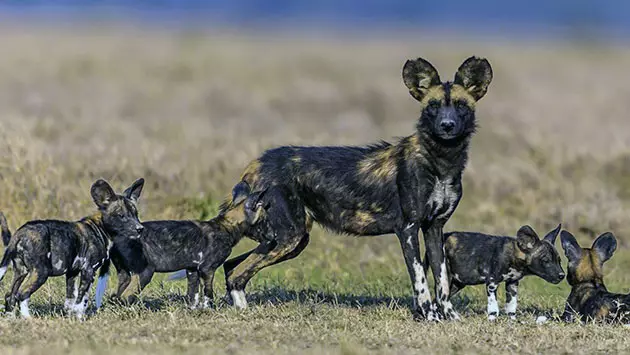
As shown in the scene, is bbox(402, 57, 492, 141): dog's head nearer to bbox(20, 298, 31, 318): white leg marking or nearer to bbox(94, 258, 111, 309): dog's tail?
bbox(94, 258, 111, 309): dog's tail

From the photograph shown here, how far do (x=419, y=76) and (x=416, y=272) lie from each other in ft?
5.39

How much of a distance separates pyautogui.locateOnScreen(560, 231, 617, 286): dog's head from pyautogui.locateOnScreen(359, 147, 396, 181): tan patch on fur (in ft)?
5.29

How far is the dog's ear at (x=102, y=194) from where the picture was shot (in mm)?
9711

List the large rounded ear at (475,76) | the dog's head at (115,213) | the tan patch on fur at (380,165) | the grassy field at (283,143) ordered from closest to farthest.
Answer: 1. the grassy field at (283,143)
2. the dog's head at (115,213)
3. the large rounded ear at (475,76)
4. the tan patch on fur at (380,165)

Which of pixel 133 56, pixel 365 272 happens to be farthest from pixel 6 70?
pixel 365 272

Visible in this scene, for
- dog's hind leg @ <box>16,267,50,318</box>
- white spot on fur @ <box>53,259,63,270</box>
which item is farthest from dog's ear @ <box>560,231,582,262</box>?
dog's hind leg @ <box>16,267,50,318</box>

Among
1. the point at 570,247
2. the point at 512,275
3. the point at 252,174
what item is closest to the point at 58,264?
the point at 252,174

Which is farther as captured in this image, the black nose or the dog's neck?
the dog's neck

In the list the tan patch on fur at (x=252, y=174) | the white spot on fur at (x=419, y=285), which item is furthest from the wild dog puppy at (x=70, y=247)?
the white spot on fur at (x=419, y=285)

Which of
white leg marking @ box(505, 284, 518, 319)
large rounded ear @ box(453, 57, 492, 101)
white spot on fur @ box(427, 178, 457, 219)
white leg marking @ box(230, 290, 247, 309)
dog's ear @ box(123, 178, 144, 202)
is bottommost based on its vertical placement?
white leg marking @ box(505, 284, 518, 319)

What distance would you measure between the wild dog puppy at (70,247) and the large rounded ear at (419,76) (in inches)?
95.1

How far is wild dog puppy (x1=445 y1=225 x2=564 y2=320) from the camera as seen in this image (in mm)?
10461

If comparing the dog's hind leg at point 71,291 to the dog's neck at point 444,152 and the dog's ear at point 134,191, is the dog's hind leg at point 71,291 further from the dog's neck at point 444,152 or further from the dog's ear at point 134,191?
the dog's neck at point 444,152

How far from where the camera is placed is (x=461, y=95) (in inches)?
400
